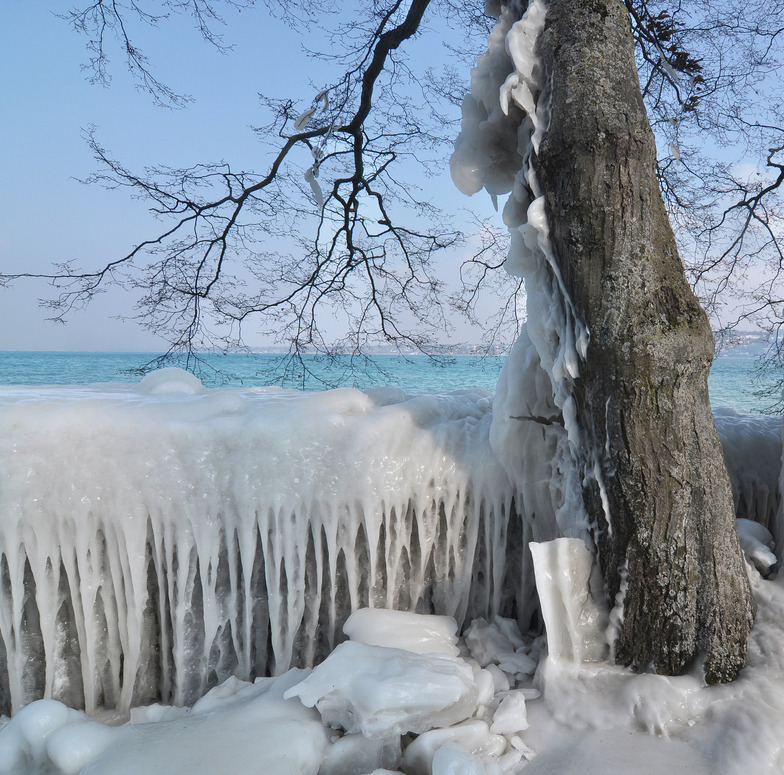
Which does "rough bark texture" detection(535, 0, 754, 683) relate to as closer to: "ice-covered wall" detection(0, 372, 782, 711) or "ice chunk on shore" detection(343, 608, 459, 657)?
"ice-covered wall" detection(0, 372, 782, 711)

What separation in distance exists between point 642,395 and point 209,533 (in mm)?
1612

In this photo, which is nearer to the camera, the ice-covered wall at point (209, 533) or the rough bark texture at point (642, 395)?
the rough bark texture at point (642, 395)

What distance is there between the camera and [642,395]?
5.43ft

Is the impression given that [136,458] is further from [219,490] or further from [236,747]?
[236,747]

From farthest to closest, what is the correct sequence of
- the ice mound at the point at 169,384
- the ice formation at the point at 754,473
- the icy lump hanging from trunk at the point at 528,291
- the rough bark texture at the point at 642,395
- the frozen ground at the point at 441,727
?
the ice mound at the point at 169,384, the ice formation at the point at 754,473, the icy lump hanging from trunk at the point at 528,291, the rough bark texture at the point at 642,395, the frozen ground at the point at 441,727

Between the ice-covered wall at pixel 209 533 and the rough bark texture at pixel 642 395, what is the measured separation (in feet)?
1.90

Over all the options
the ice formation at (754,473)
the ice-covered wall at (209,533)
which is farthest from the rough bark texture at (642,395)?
the ice formation at (754,473)

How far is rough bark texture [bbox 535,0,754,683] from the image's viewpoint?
1646mm

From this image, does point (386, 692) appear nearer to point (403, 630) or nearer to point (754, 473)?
point (403, 630)

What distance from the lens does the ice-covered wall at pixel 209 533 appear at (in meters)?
1.90

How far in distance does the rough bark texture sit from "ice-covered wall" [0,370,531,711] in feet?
1.90

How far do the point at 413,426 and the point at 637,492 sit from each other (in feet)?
2.89

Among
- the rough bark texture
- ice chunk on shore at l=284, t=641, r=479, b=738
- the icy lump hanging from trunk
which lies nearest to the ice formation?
the rough bark texture

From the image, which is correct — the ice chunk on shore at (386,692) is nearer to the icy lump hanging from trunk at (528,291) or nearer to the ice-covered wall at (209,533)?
the ice-covered wall at (209,533)
